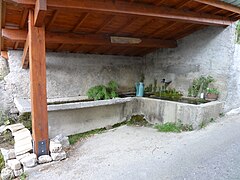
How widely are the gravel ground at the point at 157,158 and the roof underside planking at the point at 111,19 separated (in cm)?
233

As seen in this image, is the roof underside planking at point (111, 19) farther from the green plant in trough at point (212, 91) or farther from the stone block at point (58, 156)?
the stone block at point (58, 156)

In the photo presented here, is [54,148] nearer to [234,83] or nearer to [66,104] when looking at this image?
[66,104]

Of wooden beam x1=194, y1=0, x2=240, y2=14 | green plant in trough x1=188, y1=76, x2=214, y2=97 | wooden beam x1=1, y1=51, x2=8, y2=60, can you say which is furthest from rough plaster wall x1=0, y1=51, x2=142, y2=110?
wooden beam x1=194, y1=0, x2=240, y2=14

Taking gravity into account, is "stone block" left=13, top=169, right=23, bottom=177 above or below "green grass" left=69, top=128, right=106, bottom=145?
below

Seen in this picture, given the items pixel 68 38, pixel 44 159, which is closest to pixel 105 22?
pixel 68 38

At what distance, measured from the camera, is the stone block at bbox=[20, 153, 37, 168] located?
113 inches

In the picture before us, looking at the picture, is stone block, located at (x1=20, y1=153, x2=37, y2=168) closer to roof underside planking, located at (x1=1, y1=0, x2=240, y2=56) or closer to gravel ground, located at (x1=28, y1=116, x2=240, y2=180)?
gravel ground, located at (x1=28, y1=116, x2=240, y2=180)

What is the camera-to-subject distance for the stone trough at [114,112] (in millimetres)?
4242

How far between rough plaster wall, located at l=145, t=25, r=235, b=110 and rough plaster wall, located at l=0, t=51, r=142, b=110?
1092 millimetres

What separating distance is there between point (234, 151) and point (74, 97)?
4.25 m

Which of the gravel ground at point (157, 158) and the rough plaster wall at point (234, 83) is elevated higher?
the rough plaster wall at point (234, 83)

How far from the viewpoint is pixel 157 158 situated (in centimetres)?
296

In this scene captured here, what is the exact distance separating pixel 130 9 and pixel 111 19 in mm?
811

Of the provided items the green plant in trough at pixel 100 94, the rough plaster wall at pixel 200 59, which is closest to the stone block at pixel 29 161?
the green plant in trough at pixel 100 94
